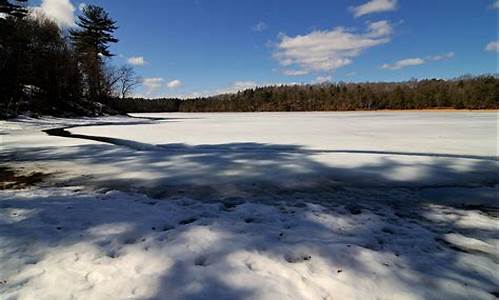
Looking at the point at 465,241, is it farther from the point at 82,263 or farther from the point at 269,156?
the point at 269,156

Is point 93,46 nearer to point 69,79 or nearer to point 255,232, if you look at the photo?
point 69,79

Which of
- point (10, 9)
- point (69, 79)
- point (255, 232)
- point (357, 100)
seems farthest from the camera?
point (357, 100)

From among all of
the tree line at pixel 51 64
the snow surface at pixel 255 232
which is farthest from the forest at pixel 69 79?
the snow surface at pixel 255 232

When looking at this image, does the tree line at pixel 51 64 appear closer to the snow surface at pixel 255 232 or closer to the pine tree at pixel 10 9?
the pine tree at pixel 10 9

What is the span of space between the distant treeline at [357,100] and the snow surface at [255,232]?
48741 millimetres

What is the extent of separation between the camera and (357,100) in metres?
97.3

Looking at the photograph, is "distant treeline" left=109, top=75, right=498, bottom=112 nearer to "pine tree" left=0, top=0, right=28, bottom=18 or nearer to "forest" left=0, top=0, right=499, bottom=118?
"forest" left=0, top=0, right=499, bottom=118

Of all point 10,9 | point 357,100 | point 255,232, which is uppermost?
point 10,9

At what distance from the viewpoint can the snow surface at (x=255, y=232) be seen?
278 cm

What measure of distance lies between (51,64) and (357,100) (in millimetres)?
79836

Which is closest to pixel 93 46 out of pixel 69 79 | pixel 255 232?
pixel 69 79

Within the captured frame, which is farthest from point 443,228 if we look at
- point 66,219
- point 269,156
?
point 269,156

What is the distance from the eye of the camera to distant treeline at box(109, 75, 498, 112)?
2788 inches

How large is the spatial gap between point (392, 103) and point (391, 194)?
289 feet
